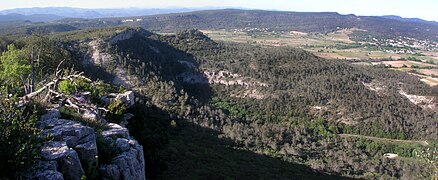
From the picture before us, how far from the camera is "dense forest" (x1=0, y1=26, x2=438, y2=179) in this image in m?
47.8

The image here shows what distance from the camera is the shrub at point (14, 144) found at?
535 inches

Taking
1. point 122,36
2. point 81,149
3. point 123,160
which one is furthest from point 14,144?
point 122,36

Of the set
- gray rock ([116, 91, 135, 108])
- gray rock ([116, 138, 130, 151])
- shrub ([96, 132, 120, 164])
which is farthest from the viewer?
gray rock ([116, 91, 135, 108])

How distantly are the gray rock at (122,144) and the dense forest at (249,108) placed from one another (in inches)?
464

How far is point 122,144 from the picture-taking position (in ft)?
68.1

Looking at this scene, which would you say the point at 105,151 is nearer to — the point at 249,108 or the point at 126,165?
the point at 126,165

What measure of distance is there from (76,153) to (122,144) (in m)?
4.10

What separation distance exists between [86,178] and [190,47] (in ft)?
464

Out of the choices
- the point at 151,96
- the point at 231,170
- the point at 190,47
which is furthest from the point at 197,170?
the point at 190,47

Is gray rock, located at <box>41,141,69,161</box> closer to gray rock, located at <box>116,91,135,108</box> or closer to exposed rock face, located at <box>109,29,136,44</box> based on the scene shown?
gray rock, located at <box>116,91,135,108</box>

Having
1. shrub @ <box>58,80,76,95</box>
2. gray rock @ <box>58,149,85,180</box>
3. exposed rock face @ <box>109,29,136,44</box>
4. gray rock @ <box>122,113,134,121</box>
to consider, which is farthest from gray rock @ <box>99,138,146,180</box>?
exposed rock face @ <box>109,29,136,44</box>

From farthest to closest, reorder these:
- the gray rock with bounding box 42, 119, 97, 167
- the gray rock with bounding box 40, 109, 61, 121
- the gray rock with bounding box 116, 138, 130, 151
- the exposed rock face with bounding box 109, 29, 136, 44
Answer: the exposed rock face with bounding box 109, 29, 136, 44 → the gray rock with bounding box 40, 109, 61, 121 → the gray rock with bounding box 116, 138, 130, 151 → the gray rock with bounding box 42, 119, 97, 167

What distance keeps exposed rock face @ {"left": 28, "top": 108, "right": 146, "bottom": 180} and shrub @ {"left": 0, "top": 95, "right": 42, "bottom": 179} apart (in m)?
0.55

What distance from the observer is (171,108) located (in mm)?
79250
